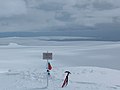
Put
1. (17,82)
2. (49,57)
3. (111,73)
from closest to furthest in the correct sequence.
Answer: (49,57)
(17,82)
(111,73)

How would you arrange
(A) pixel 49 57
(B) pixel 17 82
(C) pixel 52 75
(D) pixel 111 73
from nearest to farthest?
(A) pixel 49 57
(B) pixel 17 82
(C) pixel 52 75
(D) pixel 111 73

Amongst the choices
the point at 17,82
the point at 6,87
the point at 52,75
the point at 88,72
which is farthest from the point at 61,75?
the point at 6,87

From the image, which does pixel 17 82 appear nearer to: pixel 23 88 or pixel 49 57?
pixel 23 88

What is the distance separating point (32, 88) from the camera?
1400 cm

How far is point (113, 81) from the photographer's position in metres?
16.3

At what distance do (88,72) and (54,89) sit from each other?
5.03 m

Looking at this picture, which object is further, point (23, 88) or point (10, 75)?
point (10, 75)

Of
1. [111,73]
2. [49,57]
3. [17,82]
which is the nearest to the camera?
[49,57]

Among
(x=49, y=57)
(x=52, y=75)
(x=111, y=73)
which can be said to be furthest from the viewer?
(x=111, y=73)

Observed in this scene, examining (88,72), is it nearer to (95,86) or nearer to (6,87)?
(95,86)

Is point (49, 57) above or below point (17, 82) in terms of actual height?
above

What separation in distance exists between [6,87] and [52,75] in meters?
3.85

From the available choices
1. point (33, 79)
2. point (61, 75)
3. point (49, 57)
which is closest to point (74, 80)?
point (61, 75)

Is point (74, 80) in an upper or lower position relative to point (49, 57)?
lower
